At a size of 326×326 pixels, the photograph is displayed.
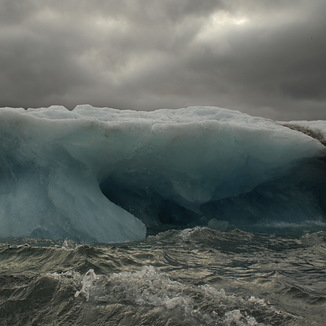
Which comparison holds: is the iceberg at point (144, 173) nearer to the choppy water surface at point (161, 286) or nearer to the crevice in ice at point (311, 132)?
the crevice in ice at point (311, 132)

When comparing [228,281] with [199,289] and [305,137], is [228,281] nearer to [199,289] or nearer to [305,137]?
[199,289]

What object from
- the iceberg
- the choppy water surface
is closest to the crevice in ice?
the iceberg

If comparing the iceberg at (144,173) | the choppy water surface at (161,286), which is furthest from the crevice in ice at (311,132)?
the choppy water surface at (161,286)

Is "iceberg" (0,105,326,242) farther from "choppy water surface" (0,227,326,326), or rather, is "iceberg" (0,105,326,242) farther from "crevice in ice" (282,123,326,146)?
"choppy water surface" (0,227,326,326)

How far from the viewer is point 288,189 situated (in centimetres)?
936

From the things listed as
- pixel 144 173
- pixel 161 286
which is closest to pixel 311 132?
pixel 144 173

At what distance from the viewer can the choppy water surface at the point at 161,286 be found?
118 inches

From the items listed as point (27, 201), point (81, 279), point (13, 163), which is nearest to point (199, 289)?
point (81, 279)

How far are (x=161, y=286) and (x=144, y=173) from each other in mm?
4838

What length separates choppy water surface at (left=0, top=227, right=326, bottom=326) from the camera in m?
3.00

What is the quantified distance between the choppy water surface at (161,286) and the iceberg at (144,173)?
1.37 metres

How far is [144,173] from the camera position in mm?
8289

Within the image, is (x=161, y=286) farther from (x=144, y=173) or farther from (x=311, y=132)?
(x=311, y=132)

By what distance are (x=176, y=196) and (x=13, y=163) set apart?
360 cm
